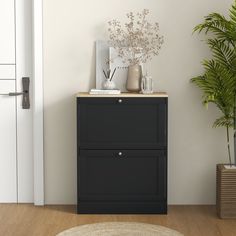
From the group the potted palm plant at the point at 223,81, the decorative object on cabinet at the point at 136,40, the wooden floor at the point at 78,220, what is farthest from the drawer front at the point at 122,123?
the wooden floor at the point at 78,220

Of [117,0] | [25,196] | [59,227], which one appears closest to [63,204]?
[25,196]

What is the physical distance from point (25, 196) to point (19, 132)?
0.53 metres

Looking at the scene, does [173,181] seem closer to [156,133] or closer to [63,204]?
[156,133]

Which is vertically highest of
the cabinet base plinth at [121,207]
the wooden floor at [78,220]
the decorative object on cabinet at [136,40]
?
the decorative object on cabinet at [136,40]

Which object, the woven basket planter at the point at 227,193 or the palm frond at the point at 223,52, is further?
the palm frond at the point at 223,52


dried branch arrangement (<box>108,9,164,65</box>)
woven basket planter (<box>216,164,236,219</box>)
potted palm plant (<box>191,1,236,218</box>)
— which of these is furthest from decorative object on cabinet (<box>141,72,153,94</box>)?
woven basket planter (<box>216,164,236,219</box>)

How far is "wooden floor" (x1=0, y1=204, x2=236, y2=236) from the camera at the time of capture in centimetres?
453

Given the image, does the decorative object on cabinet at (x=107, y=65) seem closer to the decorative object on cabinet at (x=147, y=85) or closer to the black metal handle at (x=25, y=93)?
the decorative object on cabinet at (x=147, y=85)

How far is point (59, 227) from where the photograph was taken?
15.2 feet

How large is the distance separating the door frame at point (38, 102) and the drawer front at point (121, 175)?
1.43 ft

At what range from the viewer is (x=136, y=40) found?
5.06 metres

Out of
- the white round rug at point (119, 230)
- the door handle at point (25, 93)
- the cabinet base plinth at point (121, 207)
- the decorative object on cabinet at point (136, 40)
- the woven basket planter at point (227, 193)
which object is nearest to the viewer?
the white round rug at point (119, 230)

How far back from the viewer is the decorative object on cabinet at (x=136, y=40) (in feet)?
16.7

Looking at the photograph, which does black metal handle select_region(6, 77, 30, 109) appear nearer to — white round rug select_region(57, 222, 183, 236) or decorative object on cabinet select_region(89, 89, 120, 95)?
decorative object on cabinet select_region(89, 89, 120, 95)
